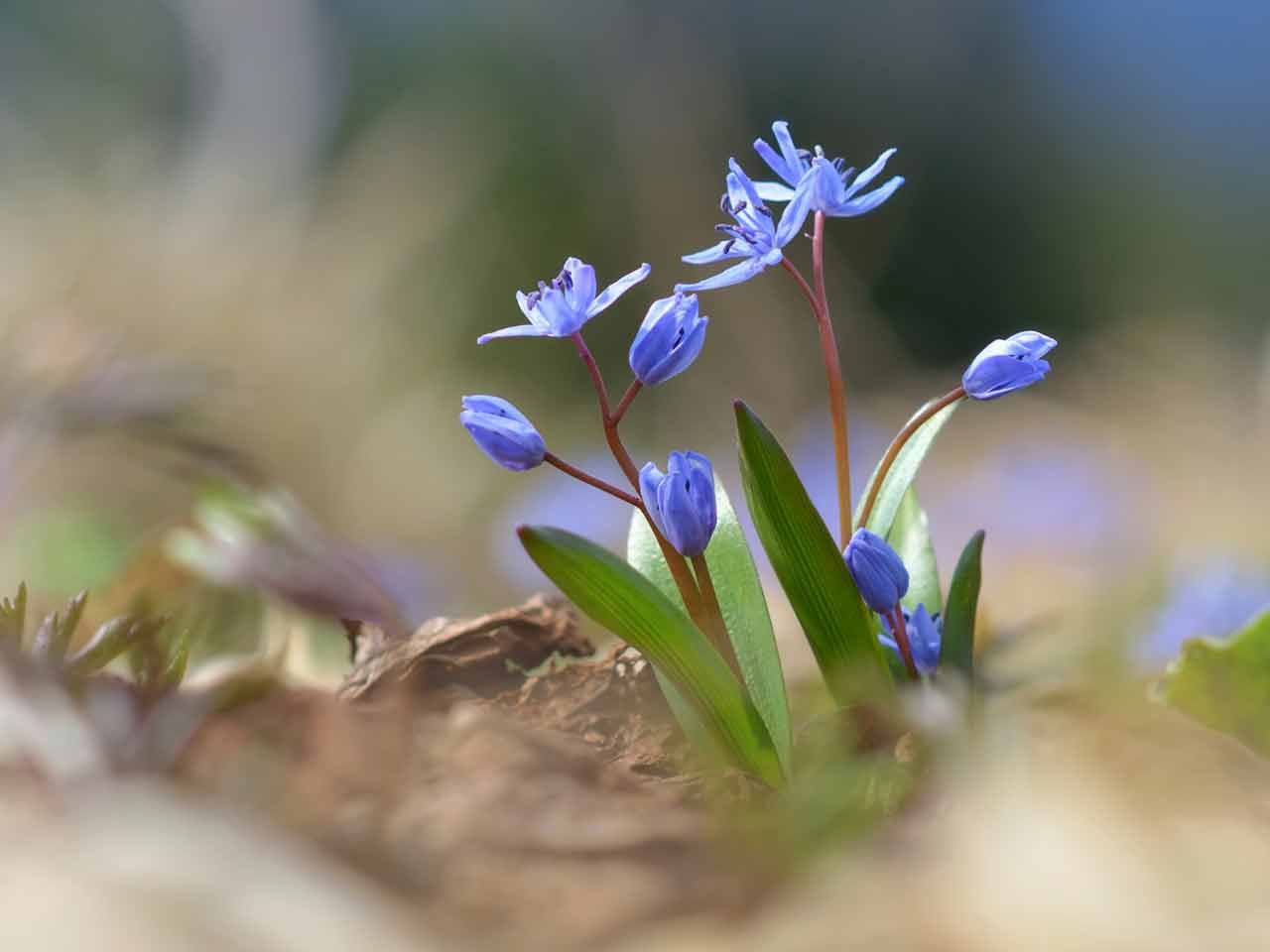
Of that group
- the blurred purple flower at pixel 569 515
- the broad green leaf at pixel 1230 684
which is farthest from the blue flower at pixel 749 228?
the blurred purple flower at pixel 569 515

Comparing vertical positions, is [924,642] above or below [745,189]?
below

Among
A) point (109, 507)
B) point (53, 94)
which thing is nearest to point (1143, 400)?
point (109, 507)

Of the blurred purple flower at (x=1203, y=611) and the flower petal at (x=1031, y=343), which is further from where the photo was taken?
the blurred purple flower at (x=1203, y=611)

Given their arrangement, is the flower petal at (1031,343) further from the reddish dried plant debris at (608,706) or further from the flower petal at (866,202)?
the reddish dried plant debris at (608,706)

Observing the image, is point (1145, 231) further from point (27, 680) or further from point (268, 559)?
point (27, 680)

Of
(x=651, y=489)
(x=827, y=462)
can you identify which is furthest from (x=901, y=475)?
(x=827, y=462)

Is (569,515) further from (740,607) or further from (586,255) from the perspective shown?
(586,255)
